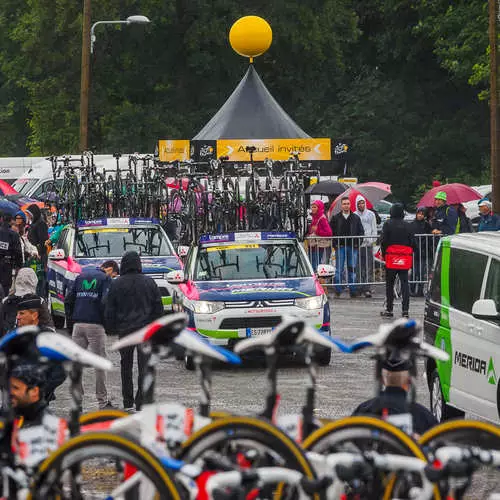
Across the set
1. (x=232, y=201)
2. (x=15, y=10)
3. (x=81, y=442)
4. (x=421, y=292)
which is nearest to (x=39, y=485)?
(x=81, y=442)

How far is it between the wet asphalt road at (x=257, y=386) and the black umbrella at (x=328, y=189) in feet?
40.8

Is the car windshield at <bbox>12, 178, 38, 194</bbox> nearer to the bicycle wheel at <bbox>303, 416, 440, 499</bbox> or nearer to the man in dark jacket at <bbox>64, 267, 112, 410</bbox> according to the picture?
the man in dark jacket at <bbox>64, 267, 112, 410</bbox>

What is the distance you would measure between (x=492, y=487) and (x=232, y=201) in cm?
1445

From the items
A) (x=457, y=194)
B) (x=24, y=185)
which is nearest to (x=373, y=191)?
(x=457, y=194)

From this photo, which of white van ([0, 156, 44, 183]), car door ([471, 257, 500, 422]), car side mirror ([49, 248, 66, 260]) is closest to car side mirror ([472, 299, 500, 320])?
car door ([471, 257, 500, 422])

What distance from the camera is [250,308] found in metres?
18.6

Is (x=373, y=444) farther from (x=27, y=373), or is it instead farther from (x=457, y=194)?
(x=457, y=194)

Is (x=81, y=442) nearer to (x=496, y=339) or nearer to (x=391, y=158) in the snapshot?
(x=496, y=339)

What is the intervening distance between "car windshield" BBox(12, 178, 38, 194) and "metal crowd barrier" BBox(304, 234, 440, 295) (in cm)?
1663

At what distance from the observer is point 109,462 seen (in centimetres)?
659

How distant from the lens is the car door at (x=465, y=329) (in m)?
12.6

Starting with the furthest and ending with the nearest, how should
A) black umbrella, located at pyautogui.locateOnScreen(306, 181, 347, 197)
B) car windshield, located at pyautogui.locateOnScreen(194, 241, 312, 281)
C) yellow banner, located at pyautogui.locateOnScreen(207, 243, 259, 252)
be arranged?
black umbrella, located at pyautogui.locateOnScreen(306, 181, 347, 197) → yellow banner, located at pyautogui.locateOnScreen(207, 243, 259, 252) → car windshield, located at pyautogui.locateOnScreen(194, 241, 312, 281)

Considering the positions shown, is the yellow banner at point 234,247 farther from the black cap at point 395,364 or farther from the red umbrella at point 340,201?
the black cap at point 395,364

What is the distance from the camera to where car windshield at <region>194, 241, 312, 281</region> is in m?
19.5
